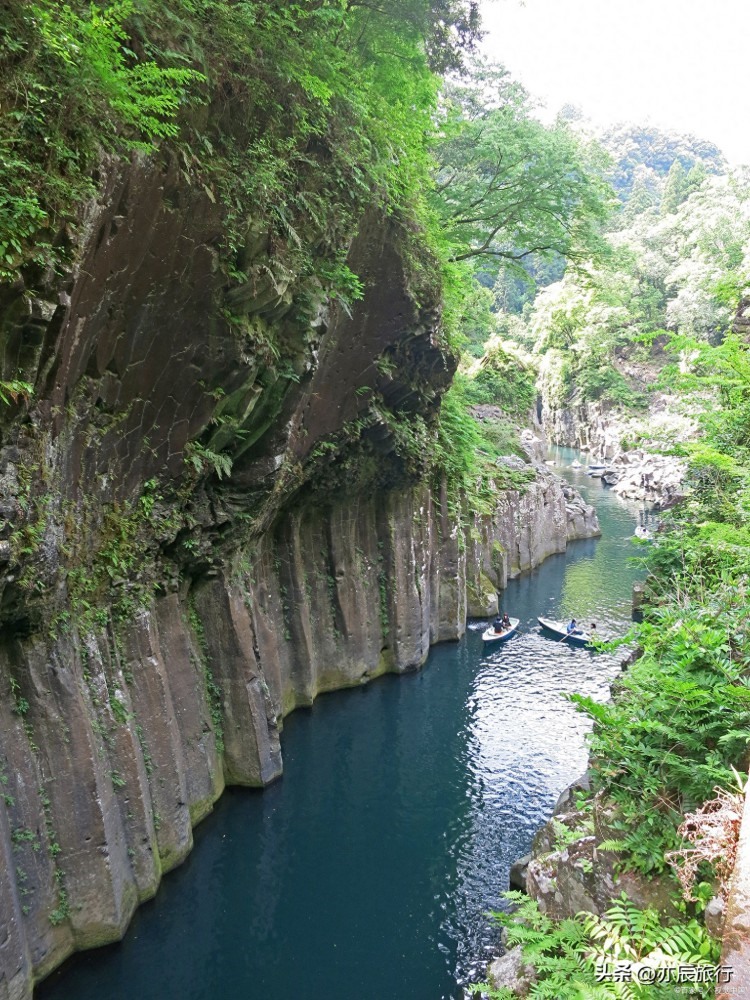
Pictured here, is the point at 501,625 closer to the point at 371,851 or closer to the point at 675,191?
the point at 371,851

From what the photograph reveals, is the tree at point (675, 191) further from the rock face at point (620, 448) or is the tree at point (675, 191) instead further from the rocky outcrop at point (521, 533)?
the rocky outcrop at point (521, 533)

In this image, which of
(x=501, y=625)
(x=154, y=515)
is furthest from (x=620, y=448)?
(x=154, y=515)

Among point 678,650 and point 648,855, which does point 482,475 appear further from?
point 648,855

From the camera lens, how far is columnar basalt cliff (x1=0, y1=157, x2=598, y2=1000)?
882 centimetres

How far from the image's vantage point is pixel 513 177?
19141 mm

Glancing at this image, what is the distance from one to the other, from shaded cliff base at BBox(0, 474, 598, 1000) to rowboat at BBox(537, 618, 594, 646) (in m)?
3.98

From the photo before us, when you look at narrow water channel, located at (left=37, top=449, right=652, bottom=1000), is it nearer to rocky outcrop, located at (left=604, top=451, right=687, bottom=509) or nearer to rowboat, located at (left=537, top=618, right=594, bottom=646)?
rowboat, located at (left=537, top=618, right=594, bottom=646)

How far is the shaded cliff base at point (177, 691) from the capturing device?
379 inches

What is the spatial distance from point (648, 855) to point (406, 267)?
13496 mm

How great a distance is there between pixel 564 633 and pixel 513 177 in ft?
54.7

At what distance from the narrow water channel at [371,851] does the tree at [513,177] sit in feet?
47.4

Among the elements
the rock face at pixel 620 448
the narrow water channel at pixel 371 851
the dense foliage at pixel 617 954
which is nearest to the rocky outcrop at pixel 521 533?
the narrow water channel at pixel 371 851

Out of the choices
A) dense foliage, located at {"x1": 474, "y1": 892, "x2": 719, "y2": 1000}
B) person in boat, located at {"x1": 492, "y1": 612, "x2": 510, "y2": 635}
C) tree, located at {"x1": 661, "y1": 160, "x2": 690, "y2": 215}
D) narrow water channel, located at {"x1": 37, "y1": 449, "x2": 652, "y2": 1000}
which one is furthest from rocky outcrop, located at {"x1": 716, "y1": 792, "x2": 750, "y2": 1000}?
tree, located at {"x1": 661, "y1": 160, "x2": 690, "y2": 215}

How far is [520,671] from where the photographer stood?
23.0 meters
